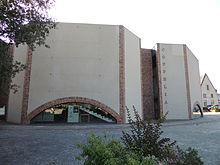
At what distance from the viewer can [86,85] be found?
1368 cm

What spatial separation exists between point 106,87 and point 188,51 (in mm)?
13226

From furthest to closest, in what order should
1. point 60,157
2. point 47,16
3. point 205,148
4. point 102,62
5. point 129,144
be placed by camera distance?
point 102,62, point 47,16, point 205,148, point 60,157, point 129,144

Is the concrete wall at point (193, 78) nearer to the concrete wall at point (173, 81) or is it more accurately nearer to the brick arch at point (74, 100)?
the concrete wall at point (173, 81)

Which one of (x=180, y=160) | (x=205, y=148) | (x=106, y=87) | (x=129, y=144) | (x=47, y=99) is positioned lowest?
(x=205, y=148)

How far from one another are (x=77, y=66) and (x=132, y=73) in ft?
18.8

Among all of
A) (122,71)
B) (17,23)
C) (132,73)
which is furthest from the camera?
(132,73)

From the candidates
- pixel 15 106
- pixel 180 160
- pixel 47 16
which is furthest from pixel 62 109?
pixel 180 160

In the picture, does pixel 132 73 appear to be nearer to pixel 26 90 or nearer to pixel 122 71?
pixel 122 71

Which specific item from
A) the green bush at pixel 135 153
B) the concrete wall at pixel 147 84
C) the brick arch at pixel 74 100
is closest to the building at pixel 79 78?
the brick arch at pixel 74 100

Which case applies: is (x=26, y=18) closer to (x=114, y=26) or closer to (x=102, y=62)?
(x=102, y=62)

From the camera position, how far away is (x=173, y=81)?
17938 mm

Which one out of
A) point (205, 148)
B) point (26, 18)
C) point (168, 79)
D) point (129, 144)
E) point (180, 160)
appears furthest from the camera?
point (168, 79)

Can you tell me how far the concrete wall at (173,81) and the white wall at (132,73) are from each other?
12.4 ft

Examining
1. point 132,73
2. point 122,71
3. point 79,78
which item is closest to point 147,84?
point 132,73
